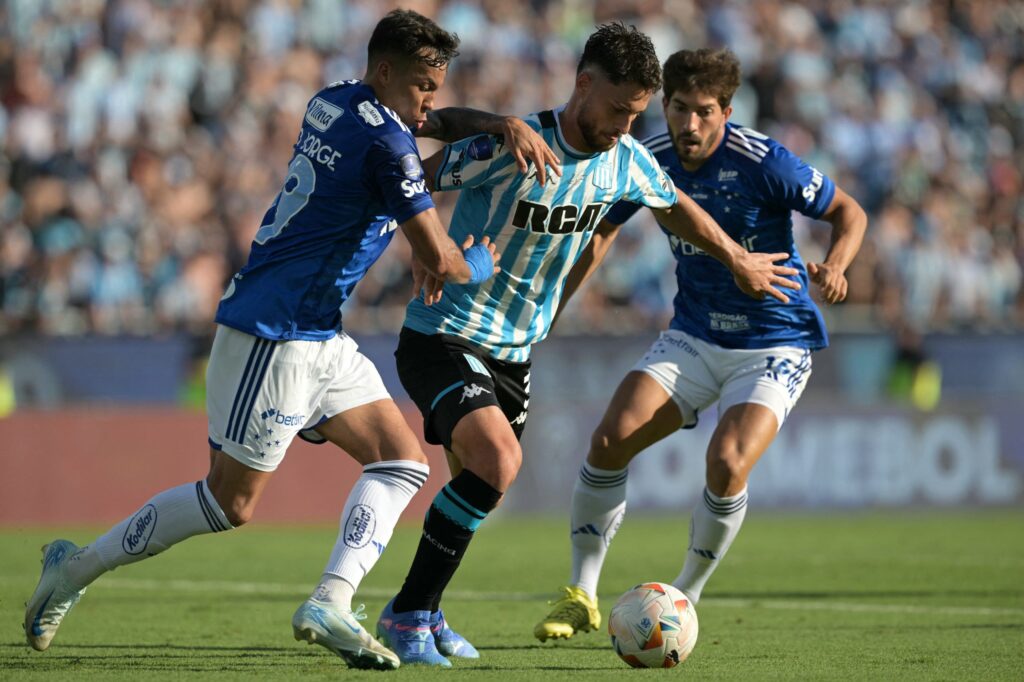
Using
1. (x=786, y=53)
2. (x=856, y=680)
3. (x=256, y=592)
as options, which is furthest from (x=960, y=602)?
(x=786, y=53)

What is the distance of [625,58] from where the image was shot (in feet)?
22.0

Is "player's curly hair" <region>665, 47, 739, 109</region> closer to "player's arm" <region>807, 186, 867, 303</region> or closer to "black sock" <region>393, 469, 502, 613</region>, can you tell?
"player's arm" <region>807, 186, 867, 303</region>

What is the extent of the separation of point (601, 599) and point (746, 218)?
106 inches

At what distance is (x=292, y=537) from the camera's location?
1403 centimetres

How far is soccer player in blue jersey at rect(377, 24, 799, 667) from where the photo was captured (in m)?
6.62

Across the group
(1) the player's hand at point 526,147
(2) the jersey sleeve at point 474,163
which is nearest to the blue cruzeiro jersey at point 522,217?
(2) the jersey sleeve at point 474,163

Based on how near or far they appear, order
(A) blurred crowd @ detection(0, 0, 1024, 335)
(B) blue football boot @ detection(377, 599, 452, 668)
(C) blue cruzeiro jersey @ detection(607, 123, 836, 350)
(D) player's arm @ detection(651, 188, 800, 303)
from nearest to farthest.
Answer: (B) blue football boot @ detection(377, 599, 452, 668) < (D) player's arm @ detection(651, 188, 800, 303) < (C) blue cruzeiro jersey @ detection(607, 123, 836, 350) < (A) blurred crowd @ detection(0, 0, 1024, 335)

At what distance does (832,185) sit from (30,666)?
4615 millimetres

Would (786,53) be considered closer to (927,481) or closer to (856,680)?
(927,481)

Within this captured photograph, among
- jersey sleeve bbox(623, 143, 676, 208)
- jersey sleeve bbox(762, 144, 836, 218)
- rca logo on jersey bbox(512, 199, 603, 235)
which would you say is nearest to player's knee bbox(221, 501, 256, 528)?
rca logo on jersey bbox(512, 199, 603, 235)

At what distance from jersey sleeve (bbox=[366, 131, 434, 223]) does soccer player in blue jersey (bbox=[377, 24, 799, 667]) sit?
48 centimetres

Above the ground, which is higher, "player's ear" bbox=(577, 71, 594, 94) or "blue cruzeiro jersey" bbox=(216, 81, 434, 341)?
"player's ear" bbox=(577, 71, 594, 94)

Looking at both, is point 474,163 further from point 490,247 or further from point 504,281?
point 504,281

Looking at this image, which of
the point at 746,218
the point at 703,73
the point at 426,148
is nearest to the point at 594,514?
the point at 746,218
